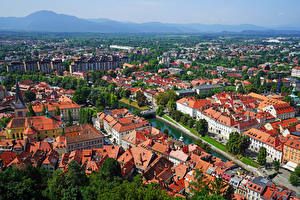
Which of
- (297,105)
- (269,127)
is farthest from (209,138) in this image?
(297,105)

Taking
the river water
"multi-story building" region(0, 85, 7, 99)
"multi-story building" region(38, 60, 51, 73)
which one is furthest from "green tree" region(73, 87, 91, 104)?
"multi-story building" region(38, 60, 51, 73)

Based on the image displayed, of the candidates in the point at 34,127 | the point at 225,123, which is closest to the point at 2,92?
the point at 34,127

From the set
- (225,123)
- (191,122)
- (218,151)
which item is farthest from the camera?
(191,122)

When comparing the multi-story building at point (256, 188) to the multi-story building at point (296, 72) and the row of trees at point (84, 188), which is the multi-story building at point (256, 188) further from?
the multi-story building at point (296, 72)

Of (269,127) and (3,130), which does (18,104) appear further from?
(269,127)

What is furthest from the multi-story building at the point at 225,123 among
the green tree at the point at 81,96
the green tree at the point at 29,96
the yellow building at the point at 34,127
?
the green tree at the point at 29,96

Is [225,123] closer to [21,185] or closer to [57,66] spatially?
[21,185]

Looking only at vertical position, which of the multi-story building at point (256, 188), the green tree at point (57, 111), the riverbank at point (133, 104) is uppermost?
the green tree at point (57, 111)
